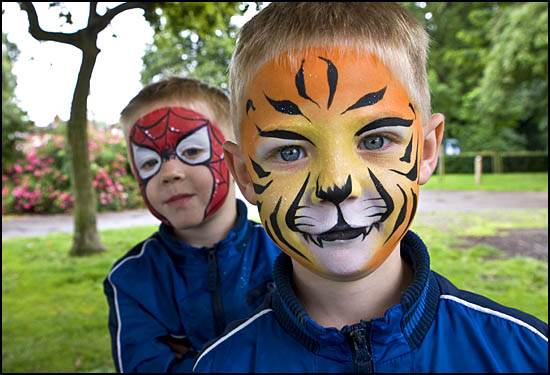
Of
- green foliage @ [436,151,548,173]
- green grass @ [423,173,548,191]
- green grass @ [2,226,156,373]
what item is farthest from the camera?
green foliage @ [436,151,548,173]

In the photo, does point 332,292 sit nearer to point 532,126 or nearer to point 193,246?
point 193,246

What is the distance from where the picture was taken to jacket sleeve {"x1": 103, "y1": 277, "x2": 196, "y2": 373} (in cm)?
199

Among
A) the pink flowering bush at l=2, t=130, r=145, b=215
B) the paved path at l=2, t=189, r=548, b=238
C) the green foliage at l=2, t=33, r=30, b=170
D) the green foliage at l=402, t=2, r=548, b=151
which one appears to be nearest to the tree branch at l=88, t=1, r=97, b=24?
the paved path at l=2, t=189, r=548, b=238

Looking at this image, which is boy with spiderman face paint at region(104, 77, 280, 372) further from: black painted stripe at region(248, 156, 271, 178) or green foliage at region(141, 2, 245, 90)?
green foliage at region(141, 2, 245, 90)

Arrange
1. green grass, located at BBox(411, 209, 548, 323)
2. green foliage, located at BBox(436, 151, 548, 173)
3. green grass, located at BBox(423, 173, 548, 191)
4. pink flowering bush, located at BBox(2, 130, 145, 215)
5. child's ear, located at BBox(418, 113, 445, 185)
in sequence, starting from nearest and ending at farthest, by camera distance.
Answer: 1. child's ear, located at BBox(418, 113, 445, 185)
2. green grass, located at BBox(411, 209, 548, 323)
3. green grass, located at BBox(423, 173, 548, 191)
4. pink flowering bush, located at BBox(2, 130, 145, 215)
5. green foliage, located at BBox(436, 151, 548, 173)

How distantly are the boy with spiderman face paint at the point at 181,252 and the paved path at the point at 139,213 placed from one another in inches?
85.5

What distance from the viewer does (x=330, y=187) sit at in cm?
114

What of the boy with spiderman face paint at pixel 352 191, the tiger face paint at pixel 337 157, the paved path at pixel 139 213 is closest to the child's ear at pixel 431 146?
the boy with spiderman face paint at pixel 352 191

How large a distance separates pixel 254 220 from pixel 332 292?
49.9 inches

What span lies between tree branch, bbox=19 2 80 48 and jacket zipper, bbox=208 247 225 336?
1.15m

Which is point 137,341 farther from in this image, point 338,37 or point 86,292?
point 86,292

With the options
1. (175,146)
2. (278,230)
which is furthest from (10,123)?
(278,230)

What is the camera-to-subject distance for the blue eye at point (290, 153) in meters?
1.22

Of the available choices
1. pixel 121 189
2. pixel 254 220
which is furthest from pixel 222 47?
pixel 121 189
